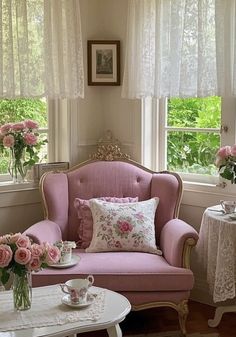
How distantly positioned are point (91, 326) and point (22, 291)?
338 mm

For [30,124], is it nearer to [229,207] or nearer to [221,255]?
[229,207]

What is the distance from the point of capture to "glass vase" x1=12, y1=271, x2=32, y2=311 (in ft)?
7.50

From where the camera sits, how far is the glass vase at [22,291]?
2.29m

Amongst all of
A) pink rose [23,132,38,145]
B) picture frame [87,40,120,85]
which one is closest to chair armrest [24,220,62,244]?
pink rose [23,132,38,145]

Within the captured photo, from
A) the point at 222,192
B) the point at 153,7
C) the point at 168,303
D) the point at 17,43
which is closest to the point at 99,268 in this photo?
the point at 168,303

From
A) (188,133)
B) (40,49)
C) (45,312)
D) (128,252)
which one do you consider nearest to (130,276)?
(128,252)

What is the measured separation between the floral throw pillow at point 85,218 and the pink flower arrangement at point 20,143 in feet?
1.50

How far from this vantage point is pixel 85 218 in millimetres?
3516

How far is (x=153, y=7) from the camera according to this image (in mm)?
3637

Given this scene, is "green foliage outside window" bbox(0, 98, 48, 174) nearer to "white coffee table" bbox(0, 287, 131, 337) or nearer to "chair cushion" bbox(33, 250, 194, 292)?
"chair cushion" bbox(33, 250, 194, 292)

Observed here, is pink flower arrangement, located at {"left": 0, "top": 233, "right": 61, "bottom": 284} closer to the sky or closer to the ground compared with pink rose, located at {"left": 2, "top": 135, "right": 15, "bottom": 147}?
closer to the ground

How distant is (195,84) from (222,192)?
749mm

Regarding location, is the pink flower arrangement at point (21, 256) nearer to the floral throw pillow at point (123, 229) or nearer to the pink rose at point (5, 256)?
the pink rose at point (5, 256)

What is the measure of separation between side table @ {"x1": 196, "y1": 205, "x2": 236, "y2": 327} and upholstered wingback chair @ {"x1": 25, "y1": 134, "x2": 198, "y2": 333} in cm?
12
